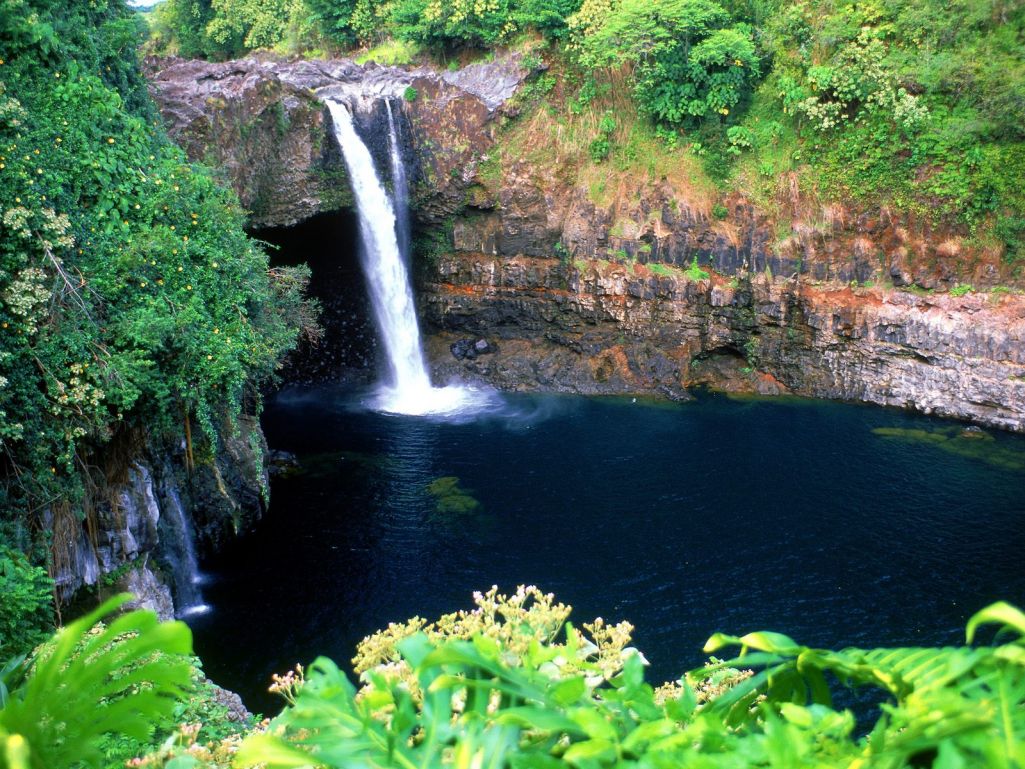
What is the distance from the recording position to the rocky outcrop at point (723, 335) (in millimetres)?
21891

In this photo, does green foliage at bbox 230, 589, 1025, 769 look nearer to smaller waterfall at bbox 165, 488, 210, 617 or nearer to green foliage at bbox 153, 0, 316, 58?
smaller waterfall at bbox 165, 488, 210, 617

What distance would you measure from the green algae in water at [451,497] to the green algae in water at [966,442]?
12.0 meters

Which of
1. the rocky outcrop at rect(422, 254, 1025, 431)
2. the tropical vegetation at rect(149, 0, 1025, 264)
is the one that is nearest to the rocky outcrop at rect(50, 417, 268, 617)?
the rocky outcrop at rect(422, 254, 1025, 431)

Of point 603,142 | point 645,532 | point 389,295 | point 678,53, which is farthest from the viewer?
point 389,295

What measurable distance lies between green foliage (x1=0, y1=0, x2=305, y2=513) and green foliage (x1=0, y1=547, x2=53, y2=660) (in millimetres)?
965

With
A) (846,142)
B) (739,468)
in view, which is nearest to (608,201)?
(846,142)

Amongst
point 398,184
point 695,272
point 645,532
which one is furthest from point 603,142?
point 645,532

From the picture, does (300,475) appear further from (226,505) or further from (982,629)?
(982,629)

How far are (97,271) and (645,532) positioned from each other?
1128 cm

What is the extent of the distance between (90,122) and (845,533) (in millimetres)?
16116

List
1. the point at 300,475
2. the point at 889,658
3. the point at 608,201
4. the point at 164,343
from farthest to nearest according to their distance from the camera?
the point at 608,201
the point at 300,475
the point at 164,343
the point at 889,658

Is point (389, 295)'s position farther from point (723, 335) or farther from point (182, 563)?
point (182, 563)

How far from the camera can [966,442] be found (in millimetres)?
20516

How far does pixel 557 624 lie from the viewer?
14.0ft
